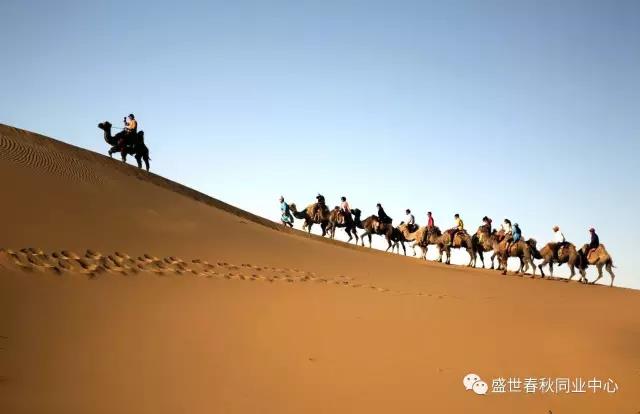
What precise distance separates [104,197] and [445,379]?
34.1ft

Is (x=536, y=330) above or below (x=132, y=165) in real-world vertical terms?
below

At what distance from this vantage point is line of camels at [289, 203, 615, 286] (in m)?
21.6

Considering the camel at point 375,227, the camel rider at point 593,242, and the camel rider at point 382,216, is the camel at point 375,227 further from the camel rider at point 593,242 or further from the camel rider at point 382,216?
the camel rider at point 593,242

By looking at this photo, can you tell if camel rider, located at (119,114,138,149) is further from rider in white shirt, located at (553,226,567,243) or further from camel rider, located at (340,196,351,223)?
rider in white shirt, located at (553,226,567,243)

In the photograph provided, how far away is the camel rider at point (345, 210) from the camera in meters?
27.8

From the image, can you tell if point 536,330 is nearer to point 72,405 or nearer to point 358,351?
point 358,351

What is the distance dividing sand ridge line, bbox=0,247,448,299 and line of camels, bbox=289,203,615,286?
489 inches

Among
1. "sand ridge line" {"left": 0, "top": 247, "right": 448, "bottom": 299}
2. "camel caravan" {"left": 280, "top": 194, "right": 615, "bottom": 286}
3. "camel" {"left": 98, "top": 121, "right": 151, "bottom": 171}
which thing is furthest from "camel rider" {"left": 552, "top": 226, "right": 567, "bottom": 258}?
"camel" {"left": 98, "top": 121, "right": 151, "bottom": 171}

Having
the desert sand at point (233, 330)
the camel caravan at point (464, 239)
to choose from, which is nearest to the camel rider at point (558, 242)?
the camel caravan at point (464, 239)

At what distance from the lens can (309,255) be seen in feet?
46.6

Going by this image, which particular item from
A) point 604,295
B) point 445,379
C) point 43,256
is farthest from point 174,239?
point 604,295

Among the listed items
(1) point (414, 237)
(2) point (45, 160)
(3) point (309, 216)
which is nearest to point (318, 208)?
(3) point (309, 216)

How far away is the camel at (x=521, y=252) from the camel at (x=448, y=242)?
217 centimetres

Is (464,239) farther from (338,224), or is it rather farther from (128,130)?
(128,130)
